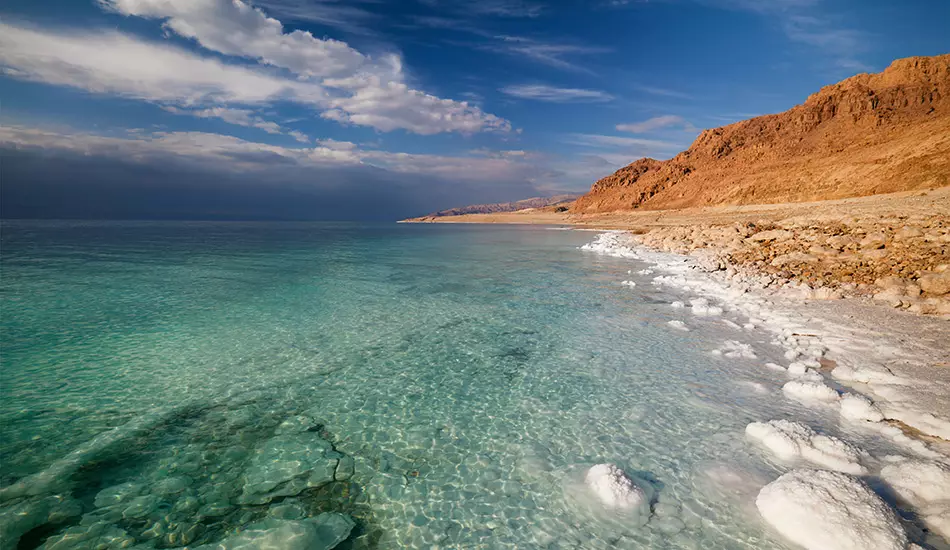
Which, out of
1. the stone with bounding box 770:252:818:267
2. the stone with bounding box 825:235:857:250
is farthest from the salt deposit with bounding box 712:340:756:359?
the stone with bounding box 825:235:857:250

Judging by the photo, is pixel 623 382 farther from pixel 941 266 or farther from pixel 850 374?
pixel 941 266

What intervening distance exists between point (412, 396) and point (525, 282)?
1379 centimetres

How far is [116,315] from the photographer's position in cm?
1362

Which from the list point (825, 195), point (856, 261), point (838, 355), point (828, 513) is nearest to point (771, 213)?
point (825, 195)

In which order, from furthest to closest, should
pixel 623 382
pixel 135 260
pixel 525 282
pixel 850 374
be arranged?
1. pixel 135 260
2. pixel 525 282
3. pixel 623 382
4. pixel 850 374

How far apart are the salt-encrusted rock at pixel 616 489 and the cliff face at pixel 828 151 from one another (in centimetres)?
5898

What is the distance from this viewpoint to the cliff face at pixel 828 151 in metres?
52.7

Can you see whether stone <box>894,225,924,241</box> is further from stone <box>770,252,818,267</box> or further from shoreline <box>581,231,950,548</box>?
shoreline <box>581,231,950,548</box>

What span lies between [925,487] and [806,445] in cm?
115

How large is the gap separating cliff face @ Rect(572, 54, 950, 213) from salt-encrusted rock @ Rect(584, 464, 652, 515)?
5898 centimetres

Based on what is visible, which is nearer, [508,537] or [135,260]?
[508,537]

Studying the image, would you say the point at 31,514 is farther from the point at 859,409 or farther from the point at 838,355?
the point at 838,355

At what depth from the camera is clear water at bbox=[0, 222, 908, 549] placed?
474 cm

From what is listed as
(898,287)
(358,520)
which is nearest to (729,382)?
(358,520)
